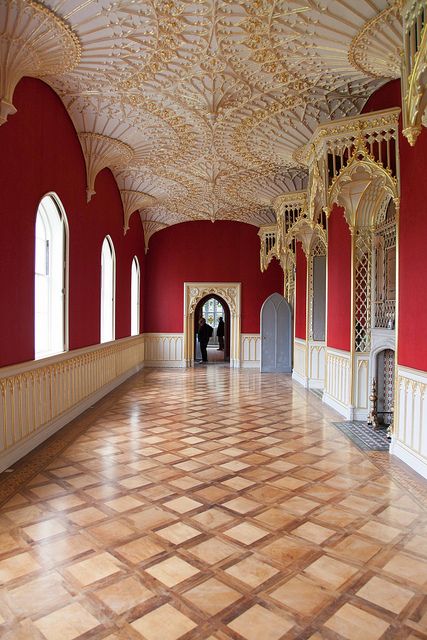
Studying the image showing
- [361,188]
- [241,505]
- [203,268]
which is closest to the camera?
[241,505]

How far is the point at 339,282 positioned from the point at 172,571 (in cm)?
610

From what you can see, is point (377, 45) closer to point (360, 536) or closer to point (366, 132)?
point (366, 132)

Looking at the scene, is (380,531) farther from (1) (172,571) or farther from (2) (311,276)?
(2) (311,276)

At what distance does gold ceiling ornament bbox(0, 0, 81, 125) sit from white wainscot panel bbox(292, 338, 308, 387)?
27.0 feet

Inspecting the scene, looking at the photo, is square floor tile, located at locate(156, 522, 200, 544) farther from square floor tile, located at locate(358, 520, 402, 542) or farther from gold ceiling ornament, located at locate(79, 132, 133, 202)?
gold ceiling ornament, located at locate(79, 132, 133, 202)

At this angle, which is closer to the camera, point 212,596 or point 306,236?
point 212,596

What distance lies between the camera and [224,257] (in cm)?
1529

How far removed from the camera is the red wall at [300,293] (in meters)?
11.4

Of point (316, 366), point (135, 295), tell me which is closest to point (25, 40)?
point (316, 366)

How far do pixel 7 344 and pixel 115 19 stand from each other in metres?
3.62

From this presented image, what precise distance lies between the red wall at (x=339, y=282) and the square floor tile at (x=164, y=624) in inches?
225

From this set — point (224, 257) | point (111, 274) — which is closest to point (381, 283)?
point (111, 274)

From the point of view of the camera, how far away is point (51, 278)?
673cm

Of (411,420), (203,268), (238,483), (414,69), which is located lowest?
(238,483)
